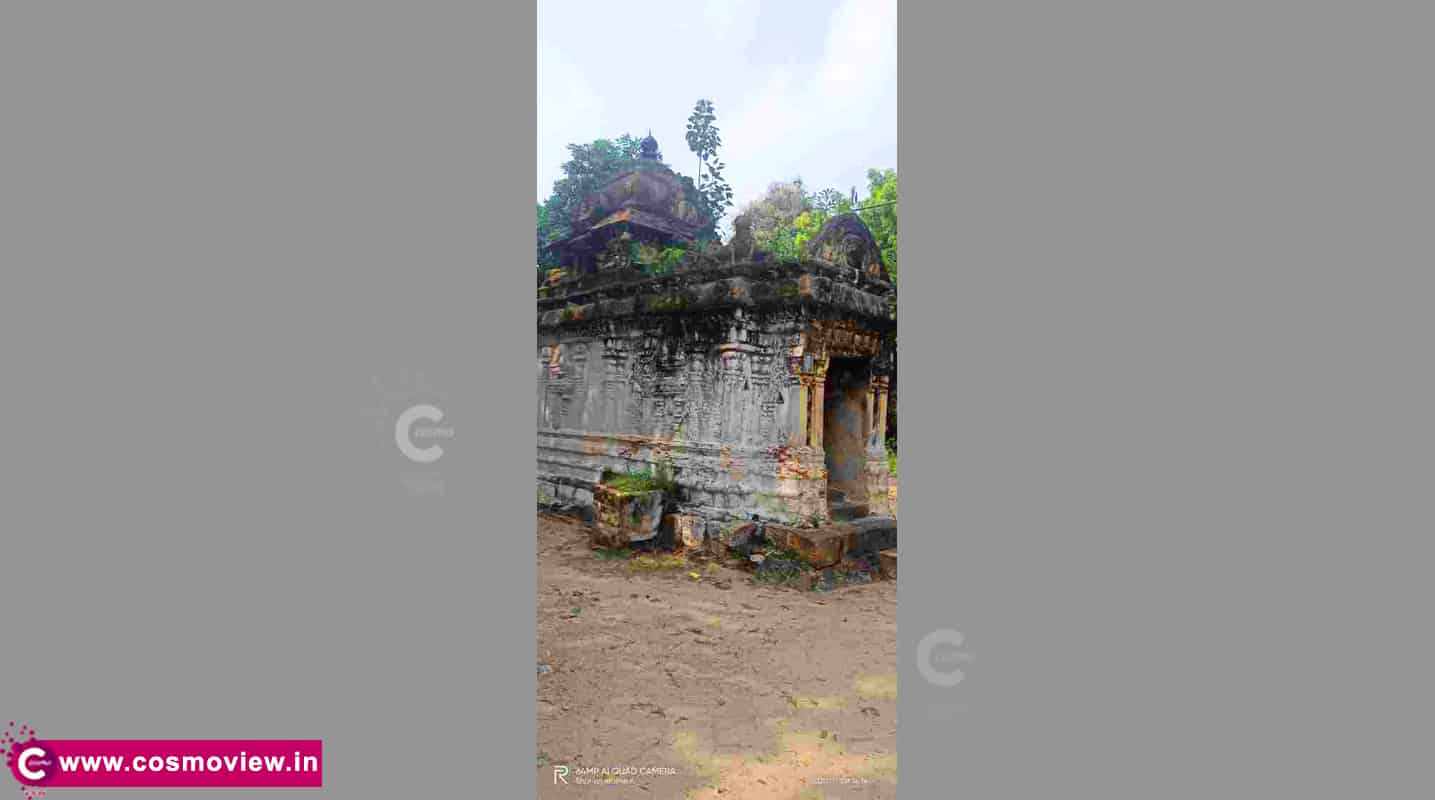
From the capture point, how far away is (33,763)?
82.4 inches

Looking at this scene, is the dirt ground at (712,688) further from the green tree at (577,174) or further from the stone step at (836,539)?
the green tree at (577,174)

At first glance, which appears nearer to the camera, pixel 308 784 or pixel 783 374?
pixel 308 784

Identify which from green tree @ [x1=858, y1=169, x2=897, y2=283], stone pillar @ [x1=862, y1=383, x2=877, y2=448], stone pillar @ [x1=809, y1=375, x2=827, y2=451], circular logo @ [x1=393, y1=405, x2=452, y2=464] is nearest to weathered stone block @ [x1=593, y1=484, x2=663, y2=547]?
stone pillar @ [x1=809, y1=375, x2=827, y2=451]

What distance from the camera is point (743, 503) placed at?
7.69 metres

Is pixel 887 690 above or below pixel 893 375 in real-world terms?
below

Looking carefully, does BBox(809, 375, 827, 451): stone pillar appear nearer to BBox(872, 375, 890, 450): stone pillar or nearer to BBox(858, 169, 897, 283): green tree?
BBox(872, 375, 890, 450): stone pillar

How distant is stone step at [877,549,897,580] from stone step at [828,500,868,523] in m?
0.68

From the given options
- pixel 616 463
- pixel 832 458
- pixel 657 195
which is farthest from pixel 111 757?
pixel 657 195

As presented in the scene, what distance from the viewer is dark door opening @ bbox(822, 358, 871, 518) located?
8.60 meters

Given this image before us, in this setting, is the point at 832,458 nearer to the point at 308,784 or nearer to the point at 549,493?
the point at 549,493

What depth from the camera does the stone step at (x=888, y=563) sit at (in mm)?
7309

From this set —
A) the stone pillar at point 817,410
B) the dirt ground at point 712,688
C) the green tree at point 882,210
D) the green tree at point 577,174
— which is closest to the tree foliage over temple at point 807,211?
the green tree at point 882,210

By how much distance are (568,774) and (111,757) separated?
2017mm

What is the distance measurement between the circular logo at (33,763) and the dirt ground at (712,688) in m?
1.97
